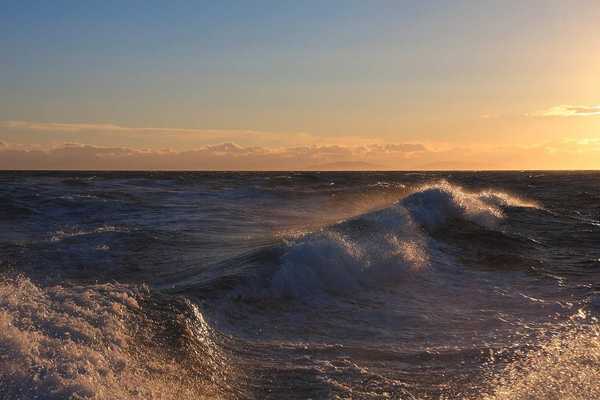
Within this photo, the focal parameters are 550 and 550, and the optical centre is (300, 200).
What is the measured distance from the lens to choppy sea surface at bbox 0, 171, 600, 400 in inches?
185

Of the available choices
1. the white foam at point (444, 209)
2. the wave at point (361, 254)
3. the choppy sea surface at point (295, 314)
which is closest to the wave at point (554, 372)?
the choppy sea surface at point (295, 314)

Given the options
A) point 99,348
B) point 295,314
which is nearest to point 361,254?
point 295,314

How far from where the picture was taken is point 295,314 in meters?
7.25

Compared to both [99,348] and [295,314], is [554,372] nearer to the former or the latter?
[295,314]

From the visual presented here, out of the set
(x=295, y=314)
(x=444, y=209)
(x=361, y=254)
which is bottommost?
(x=295, y=314)

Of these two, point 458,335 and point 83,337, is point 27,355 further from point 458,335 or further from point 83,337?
point 458,335

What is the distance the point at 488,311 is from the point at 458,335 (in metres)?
1.32

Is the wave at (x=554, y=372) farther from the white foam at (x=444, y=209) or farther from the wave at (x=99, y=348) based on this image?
the white foam at (x=444, y=209)

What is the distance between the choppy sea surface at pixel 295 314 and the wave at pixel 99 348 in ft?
0.06

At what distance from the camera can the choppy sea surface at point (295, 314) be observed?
15.4 ft

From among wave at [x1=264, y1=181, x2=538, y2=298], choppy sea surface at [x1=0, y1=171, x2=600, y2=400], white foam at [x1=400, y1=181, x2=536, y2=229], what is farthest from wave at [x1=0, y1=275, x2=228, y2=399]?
white foam at [x1=400, y1=181, x2=536, y2=229]

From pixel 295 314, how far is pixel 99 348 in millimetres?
2976

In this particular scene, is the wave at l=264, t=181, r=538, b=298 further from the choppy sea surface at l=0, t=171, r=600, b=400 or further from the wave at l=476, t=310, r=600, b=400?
the wave at l=476, t=310, r=600, b=400

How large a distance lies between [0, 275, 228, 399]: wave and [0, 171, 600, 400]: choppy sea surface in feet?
0.06
